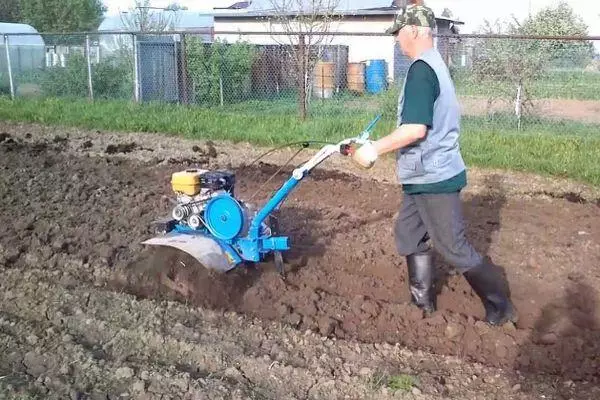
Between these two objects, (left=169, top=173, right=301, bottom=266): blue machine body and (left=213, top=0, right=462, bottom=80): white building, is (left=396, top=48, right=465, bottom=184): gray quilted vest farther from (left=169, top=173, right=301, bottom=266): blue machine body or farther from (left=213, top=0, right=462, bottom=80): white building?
(left=213, top=0, right=462, bottom=80): white building

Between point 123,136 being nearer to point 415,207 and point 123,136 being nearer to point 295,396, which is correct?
point 415,207

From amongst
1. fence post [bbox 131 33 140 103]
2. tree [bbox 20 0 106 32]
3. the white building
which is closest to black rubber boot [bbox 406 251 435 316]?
fence post [bbox 131 33 140 103]

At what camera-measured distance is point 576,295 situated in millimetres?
5520

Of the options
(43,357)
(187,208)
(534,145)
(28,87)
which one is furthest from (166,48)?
(43,357)

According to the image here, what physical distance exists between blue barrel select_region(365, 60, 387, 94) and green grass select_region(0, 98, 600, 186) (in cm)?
418

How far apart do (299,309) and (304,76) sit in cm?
967

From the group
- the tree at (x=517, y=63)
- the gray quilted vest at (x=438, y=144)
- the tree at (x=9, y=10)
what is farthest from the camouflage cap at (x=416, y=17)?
the tree at (x=9, y=10)

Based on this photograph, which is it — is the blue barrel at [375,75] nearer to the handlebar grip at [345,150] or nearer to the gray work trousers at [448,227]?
the gray work trousers at [448,227]

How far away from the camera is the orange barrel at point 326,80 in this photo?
18.4 metres

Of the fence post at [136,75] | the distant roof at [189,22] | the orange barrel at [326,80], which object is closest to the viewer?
the fence post at [136,75]

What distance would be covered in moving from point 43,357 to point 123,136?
29.3 ft

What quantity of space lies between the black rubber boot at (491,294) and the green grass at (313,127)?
4.71 m

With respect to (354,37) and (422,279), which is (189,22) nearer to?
(354,37)

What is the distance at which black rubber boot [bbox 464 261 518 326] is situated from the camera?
15.7ft
